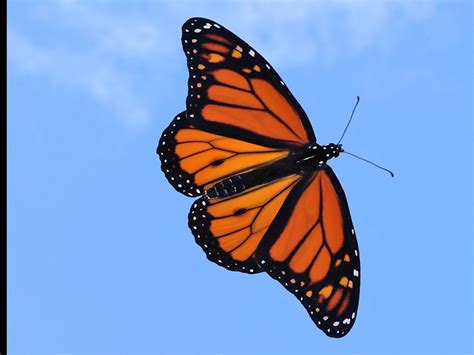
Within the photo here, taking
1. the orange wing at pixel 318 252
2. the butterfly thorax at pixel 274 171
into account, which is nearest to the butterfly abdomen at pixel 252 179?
the butterfly thorax at pixel 274 171

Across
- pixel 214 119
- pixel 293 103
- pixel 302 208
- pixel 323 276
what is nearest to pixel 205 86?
pixel 214 119

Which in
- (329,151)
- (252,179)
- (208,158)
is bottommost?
Result: (252,179)

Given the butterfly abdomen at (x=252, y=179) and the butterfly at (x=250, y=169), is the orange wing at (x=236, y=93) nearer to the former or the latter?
the butterfly at (x=250, y=169)

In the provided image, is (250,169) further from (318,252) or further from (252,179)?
(318,252)

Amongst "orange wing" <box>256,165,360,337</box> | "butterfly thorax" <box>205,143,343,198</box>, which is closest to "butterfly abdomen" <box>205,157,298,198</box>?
"butterfly thorax" <box>205,143,343,198</box>

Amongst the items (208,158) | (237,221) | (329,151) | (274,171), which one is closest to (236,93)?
(208,158)

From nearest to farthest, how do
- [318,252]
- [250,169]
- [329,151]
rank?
[318,252]
[329,151]
[250,169]

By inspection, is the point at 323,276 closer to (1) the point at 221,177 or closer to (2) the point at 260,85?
(1) the point at 221,177
